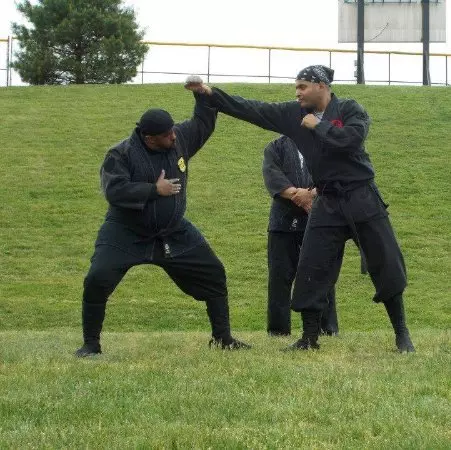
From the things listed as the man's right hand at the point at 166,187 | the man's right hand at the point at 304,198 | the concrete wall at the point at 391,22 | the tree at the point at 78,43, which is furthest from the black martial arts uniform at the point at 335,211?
the concrete wall at the point at 391,22

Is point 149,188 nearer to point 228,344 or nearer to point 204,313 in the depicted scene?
point 228,344

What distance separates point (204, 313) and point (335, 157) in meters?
7.93

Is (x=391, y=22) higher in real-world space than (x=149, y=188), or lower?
higher

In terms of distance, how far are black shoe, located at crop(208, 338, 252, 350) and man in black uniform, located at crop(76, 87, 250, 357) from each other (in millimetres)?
13

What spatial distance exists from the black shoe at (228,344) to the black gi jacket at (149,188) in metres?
0.76

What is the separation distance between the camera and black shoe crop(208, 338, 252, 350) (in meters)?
7.79

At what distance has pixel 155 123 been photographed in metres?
7.47

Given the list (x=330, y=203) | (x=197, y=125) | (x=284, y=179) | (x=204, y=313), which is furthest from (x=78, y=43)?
(x=330, y=203)

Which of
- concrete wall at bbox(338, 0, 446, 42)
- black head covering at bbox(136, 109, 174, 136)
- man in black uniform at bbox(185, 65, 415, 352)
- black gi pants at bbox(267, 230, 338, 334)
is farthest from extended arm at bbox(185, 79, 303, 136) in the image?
concrete wall at bbox(338, 0, 446, 42)

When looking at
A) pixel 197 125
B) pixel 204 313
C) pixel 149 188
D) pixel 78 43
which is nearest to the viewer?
pixel 149 188

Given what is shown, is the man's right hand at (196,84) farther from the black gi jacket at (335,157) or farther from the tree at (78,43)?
the tree at (78,43)

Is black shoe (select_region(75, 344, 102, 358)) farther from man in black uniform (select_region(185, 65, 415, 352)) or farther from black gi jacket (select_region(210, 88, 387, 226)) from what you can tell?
black gi jacket (select_region(210, 88, 387, 226))

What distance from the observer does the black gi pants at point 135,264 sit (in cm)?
760

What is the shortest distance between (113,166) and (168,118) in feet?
1.69
